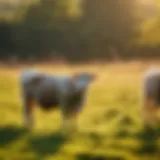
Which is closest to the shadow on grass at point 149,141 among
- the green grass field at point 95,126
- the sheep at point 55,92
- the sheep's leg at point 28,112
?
the green grass field at point 95,126

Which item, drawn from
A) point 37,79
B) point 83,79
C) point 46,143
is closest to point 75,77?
point 83,79

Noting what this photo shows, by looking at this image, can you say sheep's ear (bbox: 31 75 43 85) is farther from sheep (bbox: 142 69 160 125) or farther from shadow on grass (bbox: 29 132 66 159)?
sheep (bbox: 142 69 160 125)

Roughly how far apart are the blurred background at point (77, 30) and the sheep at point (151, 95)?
0.08m

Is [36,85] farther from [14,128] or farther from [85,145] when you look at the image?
[85,145]

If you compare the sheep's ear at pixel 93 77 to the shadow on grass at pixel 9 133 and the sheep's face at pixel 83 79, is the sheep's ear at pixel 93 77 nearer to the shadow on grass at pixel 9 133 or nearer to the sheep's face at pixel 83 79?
the sheep's face at pixel 83 79

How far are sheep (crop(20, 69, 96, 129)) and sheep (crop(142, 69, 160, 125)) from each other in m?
0.20

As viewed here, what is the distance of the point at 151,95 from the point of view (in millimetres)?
1719

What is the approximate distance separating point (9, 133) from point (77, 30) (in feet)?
1.51

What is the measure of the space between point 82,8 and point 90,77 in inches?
10.3

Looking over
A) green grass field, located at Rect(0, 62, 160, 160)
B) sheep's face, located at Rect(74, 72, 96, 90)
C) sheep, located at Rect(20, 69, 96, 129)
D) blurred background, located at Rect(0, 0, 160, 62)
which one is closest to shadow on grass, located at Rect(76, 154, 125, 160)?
green grass field, located at Rect(0, 62, 160, 160)

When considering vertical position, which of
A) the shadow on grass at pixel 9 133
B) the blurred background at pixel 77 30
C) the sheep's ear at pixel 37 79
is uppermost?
the blurred background at pixel 77 30

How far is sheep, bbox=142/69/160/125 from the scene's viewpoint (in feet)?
5.57

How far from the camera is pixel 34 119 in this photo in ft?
5.64

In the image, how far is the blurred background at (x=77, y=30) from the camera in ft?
5.61
